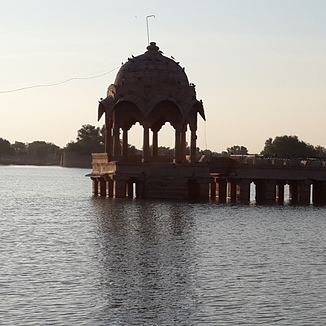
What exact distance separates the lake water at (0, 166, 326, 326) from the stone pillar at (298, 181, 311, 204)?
2206 centimetres

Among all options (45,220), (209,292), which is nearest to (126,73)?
(45,220)

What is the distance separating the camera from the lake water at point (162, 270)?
30.6m

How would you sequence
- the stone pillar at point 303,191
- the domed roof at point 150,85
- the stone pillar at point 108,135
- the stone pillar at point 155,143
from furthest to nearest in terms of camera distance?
the stone pillar at point 155,143, the stone pillar at point 303,191, the stone pillar at point 108,135, the domed roof at point 150,85

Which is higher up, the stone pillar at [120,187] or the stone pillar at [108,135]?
the stone pillar at [108,135]

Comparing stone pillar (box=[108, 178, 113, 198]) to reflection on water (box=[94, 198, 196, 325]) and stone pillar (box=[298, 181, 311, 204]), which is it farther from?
reflection on water (box=[94, 198, 196, 325])

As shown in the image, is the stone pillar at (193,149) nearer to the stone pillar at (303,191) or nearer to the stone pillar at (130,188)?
the stone pillar at (130,188)

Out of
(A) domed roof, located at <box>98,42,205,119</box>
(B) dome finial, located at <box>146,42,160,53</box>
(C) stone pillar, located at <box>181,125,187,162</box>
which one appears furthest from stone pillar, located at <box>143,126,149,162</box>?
(B) dome finial, located at <box>146,42,160,53</box>

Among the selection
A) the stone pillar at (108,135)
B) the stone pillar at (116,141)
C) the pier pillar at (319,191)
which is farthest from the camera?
the pier pillar at (319,191)

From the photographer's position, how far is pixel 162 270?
39250 millimetres

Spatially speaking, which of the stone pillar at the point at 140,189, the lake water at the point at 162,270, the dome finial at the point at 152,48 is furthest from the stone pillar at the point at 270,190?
the lake water at the point at 162,270

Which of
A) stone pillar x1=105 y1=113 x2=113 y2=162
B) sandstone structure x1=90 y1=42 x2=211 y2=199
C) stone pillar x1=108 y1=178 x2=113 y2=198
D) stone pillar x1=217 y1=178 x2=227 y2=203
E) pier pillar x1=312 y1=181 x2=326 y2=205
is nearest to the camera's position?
sandstone structure x1=90 y1=42 x2=211 y2=199

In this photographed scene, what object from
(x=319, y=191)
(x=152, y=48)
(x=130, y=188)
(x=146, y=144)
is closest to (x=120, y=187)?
(x=146, y=144)

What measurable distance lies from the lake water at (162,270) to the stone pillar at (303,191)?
22056 mm

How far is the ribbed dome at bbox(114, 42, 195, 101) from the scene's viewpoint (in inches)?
3371
